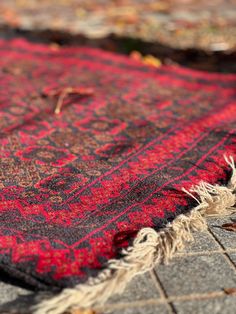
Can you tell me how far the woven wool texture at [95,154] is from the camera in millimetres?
2234

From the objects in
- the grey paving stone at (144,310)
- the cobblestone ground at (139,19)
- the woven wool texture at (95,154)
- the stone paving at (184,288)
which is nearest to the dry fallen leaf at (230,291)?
the stone paving at (184,288)

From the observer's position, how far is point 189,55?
5363 mm

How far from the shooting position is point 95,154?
3.05m

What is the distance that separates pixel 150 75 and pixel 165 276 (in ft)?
8.28

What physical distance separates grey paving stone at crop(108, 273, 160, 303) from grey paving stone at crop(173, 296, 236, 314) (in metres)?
0.10

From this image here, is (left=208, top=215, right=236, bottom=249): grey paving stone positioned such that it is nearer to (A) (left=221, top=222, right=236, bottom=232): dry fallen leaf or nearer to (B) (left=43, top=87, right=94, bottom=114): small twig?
(A) (left=221, top=222, right=236, bottom=232): dry fallen leaf

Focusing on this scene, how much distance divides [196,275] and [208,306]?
191 mm

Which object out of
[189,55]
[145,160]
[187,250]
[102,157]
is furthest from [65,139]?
[189,55]

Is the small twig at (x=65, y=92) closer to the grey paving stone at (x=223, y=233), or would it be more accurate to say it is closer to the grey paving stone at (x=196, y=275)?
the grey paving stone at (x=223, y=233)

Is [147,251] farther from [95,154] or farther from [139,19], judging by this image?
[139,19]

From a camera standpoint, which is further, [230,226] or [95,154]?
[95,154]

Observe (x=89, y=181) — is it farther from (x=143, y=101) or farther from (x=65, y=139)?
(x=143, y=101)

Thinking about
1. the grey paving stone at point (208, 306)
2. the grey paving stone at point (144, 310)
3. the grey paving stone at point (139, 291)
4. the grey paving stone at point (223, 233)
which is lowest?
the grey paving stone at point (223, 233)

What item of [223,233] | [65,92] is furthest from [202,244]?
[65,92]
